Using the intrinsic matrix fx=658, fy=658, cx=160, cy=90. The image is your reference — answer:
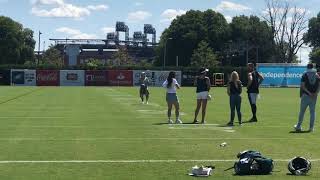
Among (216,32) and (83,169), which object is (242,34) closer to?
(216,32)

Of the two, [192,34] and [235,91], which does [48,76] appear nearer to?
[192,34]

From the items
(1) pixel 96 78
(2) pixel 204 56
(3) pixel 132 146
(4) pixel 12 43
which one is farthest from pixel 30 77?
(3) pixel 132 146

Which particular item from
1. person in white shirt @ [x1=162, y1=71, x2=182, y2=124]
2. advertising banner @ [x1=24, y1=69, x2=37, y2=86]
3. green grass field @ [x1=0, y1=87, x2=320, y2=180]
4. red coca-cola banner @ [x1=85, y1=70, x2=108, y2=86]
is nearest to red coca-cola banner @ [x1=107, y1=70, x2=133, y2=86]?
red coca-cola banner @ [x1=85, y1=70, x2=108, y2=86]

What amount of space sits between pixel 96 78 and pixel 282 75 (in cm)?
2389

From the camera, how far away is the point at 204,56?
114375 mm

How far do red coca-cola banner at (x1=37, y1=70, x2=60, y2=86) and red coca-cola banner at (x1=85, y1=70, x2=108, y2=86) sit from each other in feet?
12.6

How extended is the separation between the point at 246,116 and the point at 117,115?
16.0ft

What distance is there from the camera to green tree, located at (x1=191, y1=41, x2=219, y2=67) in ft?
372

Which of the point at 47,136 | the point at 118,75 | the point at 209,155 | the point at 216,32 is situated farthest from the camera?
the point at 216,32

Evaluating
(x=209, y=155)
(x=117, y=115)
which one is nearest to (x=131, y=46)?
(x=117, y=115)

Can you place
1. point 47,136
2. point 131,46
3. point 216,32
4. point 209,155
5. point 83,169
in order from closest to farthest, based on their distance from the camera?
point 83,169
point 209,155
point 47,136
point 216,32
point 131,46

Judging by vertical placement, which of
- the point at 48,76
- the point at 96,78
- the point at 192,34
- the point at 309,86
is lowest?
the point at 96,78

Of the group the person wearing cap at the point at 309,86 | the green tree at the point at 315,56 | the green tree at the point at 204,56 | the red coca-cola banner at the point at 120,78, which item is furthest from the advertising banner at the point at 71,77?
the person wearing cap at the point at 309,86

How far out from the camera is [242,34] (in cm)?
12812
